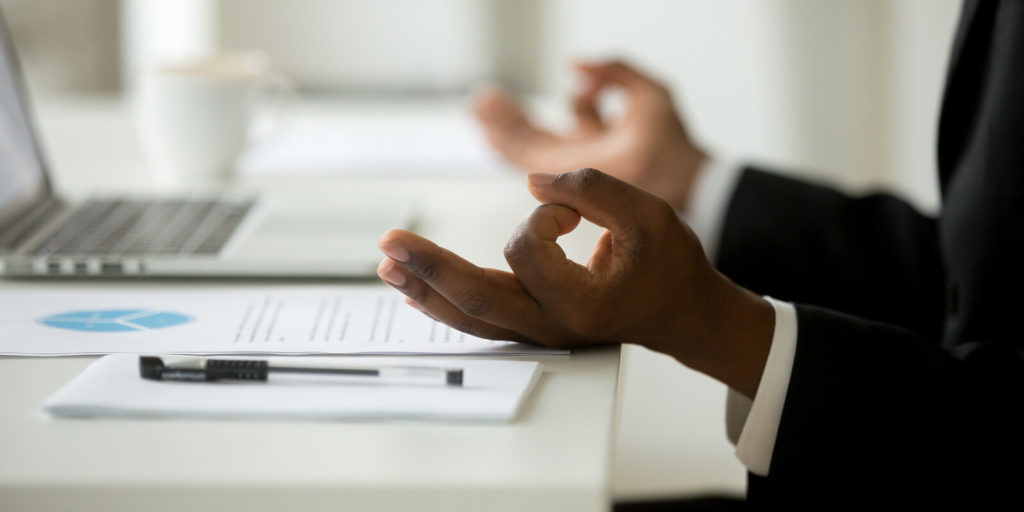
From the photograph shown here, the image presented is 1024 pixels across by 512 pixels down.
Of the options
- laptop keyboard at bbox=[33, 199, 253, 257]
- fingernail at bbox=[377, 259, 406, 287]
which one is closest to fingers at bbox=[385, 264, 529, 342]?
fingernail at bbox=[377, 259, 406, 287]

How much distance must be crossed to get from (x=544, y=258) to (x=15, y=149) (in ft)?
1.93

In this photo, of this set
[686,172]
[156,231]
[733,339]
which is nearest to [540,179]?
[733,339]

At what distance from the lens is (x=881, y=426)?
0.53 meters

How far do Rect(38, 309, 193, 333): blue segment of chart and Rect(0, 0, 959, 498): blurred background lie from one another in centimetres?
111

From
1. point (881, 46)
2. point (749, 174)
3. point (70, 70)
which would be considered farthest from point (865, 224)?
point (70, 70)

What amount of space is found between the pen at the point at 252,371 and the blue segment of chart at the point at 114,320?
115mm

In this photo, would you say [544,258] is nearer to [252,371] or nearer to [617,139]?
[252,371]

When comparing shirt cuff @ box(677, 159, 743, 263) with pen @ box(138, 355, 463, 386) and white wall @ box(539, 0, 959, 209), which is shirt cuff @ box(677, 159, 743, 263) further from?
white wall @ box(539, 0, 959, 209)

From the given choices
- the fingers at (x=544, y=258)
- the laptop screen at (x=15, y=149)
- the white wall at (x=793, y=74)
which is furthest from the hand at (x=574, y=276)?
the white wall at (x=793, y=74)

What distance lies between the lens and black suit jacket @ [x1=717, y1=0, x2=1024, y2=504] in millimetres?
525

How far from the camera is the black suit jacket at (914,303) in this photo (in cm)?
53

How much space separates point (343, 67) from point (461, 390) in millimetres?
2459

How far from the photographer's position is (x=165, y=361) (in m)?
0.45

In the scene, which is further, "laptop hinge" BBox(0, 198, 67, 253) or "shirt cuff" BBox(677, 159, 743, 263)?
"shirt cuff" BBox(677, 159, 743, 263)
